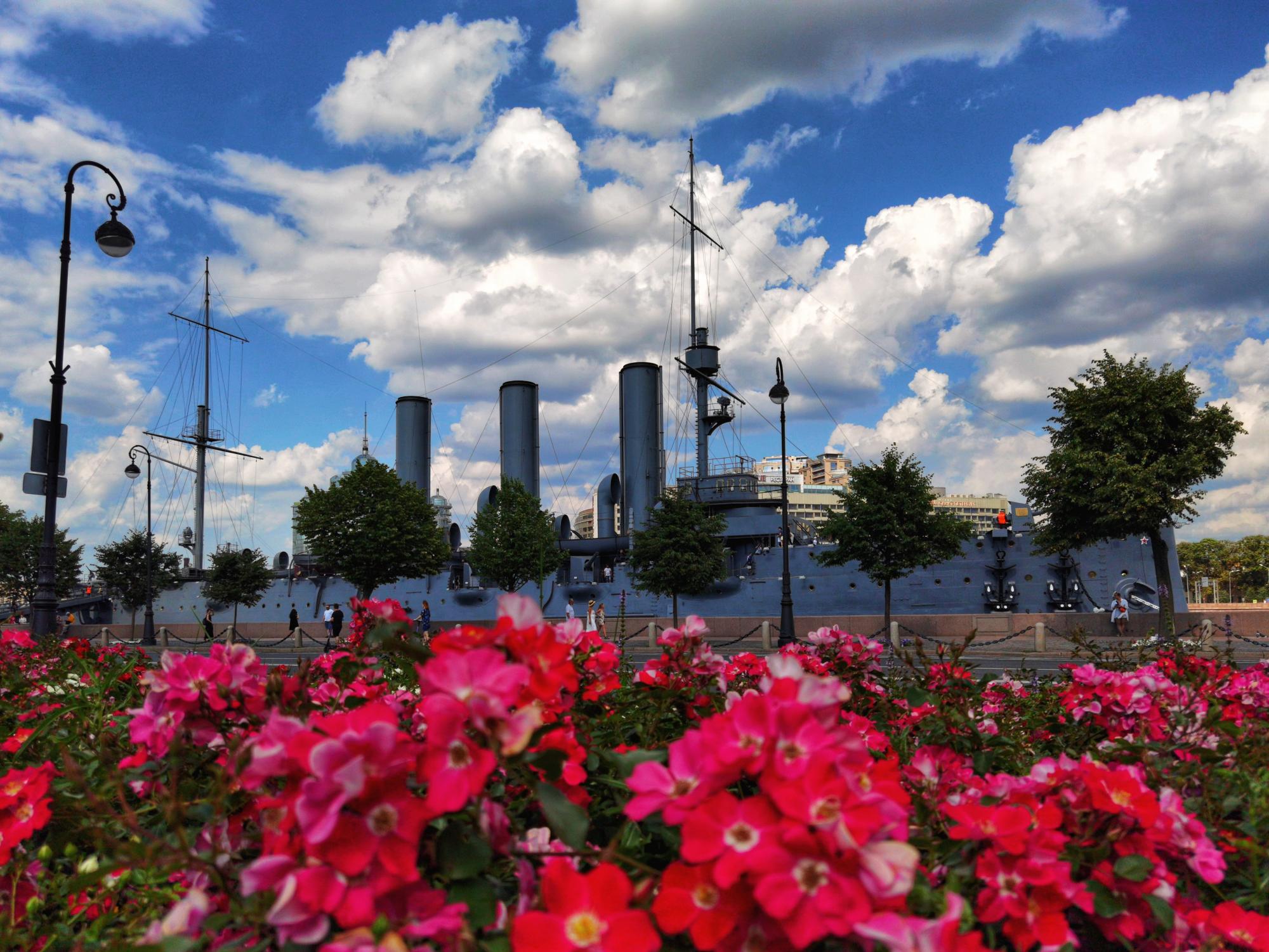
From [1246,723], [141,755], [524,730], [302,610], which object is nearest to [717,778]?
[524,730]

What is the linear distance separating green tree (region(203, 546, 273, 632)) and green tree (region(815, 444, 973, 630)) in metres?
30.7

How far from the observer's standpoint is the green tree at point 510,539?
123 ft

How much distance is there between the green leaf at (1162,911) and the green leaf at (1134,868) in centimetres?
3

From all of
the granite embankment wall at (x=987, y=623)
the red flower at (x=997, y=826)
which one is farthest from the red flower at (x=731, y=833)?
the granite embankment wall at (x=987, y=623)

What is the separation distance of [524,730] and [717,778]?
0.26 metres

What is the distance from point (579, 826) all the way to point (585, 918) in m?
0.13

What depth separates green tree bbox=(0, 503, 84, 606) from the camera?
49.6 meters

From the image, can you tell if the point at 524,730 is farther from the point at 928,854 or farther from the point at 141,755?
the point at 141,755

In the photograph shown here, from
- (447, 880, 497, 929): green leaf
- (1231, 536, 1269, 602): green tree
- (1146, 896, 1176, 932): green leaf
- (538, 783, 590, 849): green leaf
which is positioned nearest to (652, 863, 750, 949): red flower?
(538, 783, 590, 849): green leaf

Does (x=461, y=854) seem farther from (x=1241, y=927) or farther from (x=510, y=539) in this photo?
(x=510, y=539)

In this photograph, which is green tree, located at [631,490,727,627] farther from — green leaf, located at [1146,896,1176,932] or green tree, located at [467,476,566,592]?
green leaf, located at [1146,896,1176,932]

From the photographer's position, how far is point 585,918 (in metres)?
0.98

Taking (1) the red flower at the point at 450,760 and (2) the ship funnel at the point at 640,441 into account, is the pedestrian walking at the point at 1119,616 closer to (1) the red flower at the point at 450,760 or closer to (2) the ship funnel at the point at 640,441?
(2) the ship funnel at the point at 640,441

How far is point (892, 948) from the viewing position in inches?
35.2
